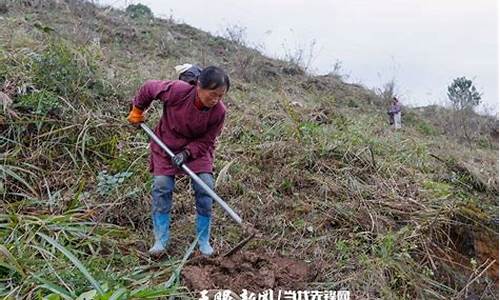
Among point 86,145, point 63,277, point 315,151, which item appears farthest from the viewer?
point 315,151

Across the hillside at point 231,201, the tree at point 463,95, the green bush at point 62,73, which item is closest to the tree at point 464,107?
the tree at point 463,95

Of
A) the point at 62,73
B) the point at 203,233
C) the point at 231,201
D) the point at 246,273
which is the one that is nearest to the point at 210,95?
the point at 203,233

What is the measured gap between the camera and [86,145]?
3742 millimetres

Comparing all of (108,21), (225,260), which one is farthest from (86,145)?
(108,21)

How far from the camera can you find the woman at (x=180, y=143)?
2764 millimetres

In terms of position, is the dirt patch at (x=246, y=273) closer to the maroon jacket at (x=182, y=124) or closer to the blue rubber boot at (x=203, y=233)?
the blue rubber boot at (x=203, y=233)

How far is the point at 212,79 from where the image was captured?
101 inches

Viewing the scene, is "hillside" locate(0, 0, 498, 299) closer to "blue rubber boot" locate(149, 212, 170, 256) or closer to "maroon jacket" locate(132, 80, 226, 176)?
"blue rubber boot" locate(149, 212, 170, 256)

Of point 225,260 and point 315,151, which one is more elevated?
point 315,151

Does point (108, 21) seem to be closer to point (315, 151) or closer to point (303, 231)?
point (315, 151)

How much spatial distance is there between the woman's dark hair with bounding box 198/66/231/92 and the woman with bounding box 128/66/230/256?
0.46 ft

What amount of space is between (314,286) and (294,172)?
1.24 metres

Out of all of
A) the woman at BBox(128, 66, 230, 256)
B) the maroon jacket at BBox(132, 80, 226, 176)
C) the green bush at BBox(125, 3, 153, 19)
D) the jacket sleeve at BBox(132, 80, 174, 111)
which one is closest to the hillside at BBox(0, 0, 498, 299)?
the woman at BBox(128, 66, 230, 256)

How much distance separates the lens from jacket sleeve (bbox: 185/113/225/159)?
9.20 feet
